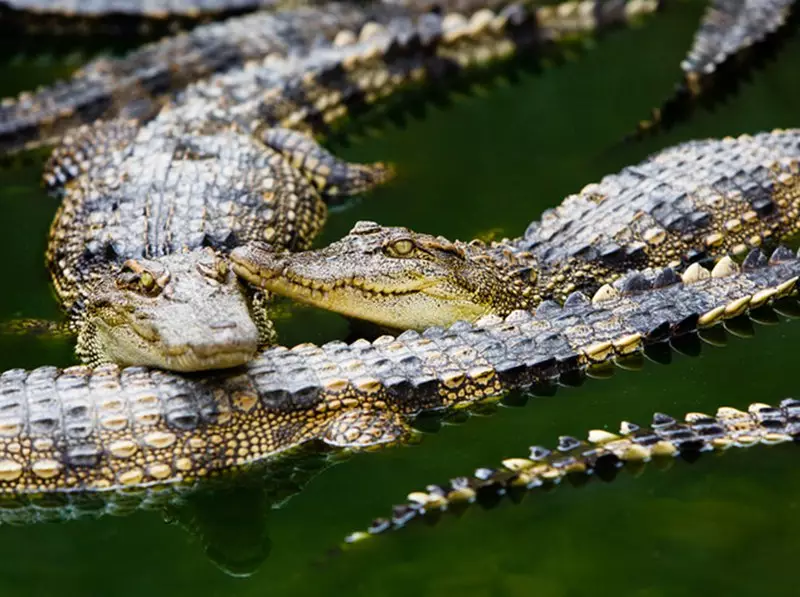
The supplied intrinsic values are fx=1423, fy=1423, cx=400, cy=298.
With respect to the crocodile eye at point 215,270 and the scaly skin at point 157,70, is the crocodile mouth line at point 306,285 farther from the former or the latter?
the scaly skin at point 157,70

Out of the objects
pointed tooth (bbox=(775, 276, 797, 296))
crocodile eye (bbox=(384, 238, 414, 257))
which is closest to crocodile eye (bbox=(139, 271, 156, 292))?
crocodile eye (bbox=(384, 238, 414, 257))

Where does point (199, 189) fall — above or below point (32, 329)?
above

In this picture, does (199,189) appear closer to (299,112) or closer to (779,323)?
(299,112)

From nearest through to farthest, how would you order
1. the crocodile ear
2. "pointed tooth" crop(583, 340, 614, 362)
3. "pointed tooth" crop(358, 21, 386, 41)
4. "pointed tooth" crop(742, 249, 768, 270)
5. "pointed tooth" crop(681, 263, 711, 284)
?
the crocodile ear < "pointed tooth" crop(583, 340, 614, 362) < "pointed tooth" crop(681, 263, 711, 284) < "pointed tooth" crop(742, 249, 768, 270) < "pointed tooth" crop(358, 21, 386, 41)

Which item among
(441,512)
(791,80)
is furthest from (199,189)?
(791,80)

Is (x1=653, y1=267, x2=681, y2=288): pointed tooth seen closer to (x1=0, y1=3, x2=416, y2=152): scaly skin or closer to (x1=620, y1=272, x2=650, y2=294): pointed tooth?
(x1=620, y1=272, x2=650, y2=294): pointed tooth

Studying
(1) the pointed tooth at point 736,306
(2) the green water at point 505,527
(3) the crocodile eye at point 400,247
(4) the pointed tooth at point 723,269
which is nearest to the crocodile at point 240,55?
(2) the green water at point 505,527
